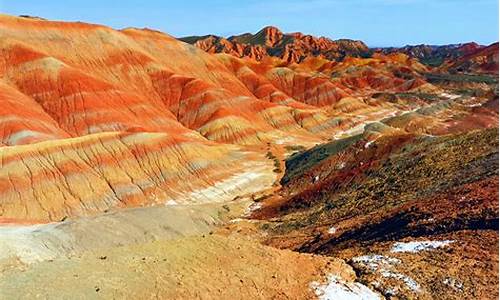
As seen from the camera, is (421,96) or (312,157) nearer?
(312,157)

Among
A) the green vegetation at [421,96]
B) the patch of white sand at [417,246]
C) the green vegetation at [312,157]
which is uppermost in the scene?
the patch of white sand at [417,246]

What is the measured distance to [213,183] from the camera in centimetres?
7569

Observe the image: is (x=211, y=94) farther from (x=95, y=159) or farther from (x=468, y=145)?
(x=468, y=145)

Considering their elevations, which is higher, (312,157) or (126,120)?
(126,120)

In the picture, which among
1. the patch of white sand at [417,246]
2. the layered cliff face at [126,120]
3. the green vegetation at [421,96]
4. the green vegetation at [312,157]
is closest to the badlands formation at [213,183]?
the patch of white sand at [417,246]

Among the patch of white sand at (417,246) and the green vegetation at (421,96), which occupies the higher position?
the patch of white sand at (417,246)

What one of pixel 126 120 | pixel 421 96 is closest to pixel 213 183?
pixel 126 120

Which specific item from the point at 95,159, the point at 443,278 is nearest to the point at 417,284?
the point at 443,278

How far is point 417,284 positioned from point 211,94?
105098 millimetres

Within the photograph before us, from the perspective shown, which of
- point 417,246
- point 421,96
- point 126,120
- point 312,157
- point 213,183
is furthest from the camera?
point 421,96

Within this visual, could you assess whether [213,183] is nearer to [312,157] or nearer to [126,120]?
[312,157]

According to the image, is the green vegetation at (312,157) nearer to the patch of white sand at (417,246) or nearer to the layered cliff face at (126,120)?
the layered cliff face at (126,120)

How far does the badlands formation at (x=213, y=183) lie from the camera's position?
66.8ft

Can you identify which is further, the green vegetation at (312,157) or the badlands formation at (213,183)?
the green vegetation at (312,157)
